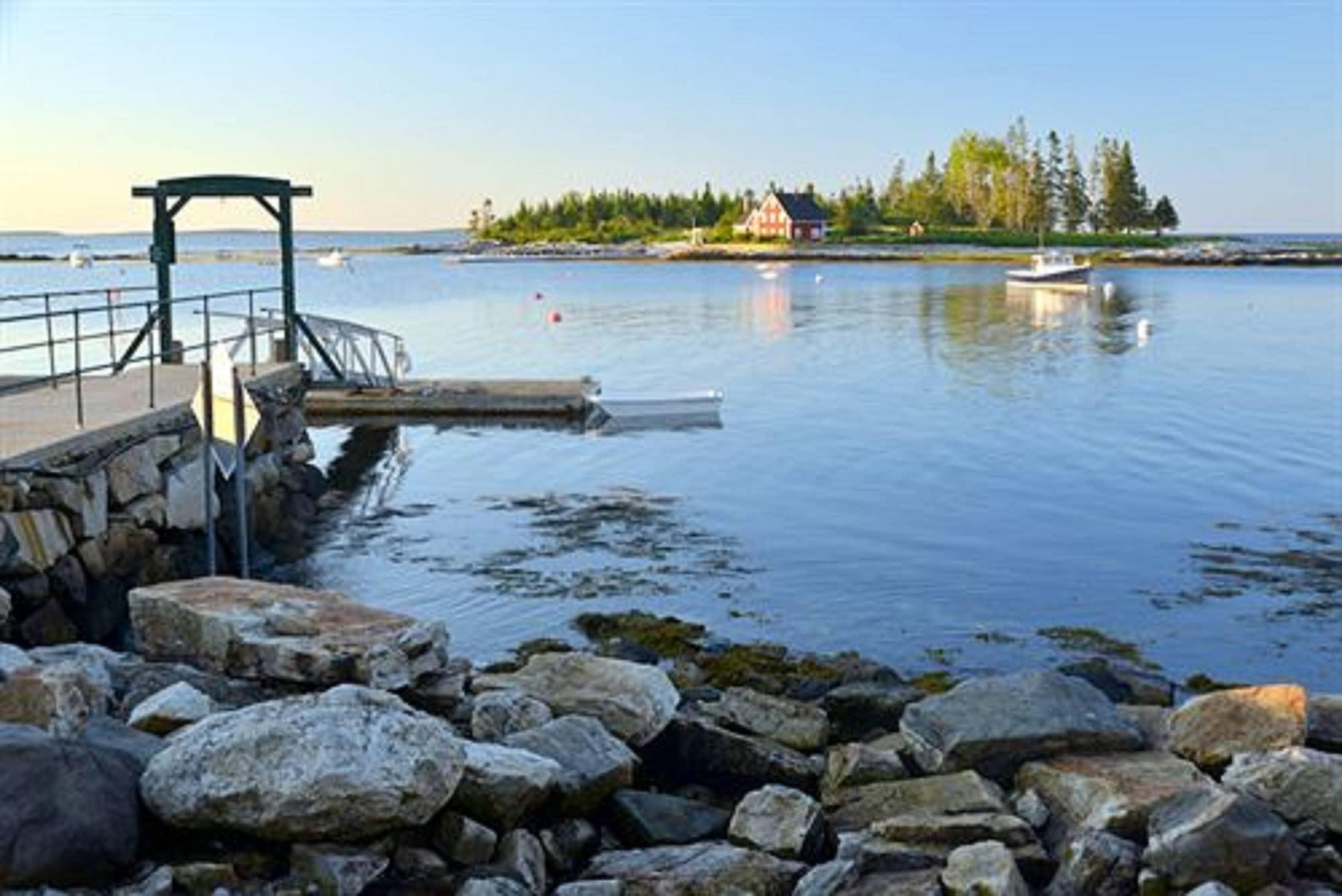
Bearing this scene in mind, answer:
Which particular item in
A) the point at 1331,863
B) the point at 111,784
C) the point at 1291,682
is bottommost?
the point at 1291,682

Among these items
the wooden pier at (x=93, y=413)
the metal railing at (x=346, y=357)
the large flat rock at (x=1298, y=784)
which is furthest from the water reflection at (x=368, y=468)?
the large flat rock at (x=1298, y=784)

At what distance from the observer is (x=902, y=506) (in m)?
21.4

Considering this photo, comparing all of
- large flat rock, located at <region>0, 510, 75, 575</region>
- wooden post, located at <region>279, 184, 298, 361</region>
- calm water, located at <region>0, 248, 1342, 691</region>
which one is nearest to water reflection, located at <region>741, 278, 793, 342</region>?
calm water, located at <region>0, 248, 1342, 691</region>

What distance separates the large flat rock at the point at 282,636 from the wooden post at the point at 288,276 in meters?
16.0

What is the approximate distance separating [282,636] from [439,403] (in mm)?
23104

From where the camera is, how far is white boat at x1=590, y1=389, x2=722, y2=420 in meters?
30.9

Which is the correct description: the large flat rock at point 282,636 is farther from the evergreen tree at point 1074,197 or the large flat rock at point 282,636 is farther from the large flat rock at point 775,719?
the evergreen tree at point 1074,197

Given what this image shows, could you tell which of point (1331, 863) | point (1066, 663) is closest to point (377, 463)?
point (1066, 663)

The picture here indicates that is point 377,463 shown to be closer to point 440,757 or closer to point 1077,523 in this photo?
point 1077,523

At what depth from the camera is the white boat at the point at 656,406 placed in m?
30.9

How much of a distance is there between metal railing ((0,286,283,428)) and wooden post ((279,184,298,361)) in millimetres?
308

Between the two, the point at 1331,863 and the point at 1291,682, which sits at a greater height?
the point at 1331,863

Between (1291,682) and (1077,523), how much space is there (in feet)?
23.3

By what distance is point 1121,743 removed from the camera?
8.37 meters
